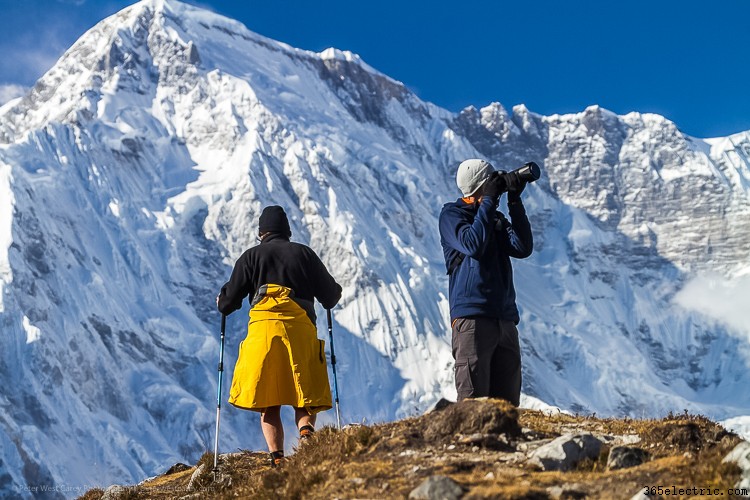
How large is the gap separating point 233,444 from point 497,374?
18306cm

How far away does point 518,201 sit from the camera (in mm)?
11125

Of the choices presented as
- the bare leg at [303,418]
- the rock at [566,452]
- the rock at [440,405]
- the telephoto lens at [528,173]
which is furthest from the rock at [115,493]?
the telephoto lens at [528,173]

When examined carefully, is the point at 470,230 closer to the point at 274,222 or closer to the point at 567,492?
the point at 274,222

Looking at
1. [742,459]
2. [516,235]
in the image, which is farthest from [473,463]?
[516,235]

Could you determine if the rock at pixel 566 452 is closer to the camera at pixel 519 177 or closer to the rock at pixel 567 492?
the rock at pixel 567 492

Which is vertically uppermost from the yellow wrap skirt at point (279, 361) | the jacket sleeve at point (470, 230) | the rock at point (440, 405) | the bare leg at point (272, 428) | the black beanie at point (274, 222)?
the black beanie at point (274, 222)

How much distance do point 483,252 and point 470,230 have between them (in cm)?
24

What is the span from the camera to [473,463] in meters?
8.73

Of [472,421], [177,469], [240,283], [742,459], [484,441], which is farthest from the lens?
[177,469]

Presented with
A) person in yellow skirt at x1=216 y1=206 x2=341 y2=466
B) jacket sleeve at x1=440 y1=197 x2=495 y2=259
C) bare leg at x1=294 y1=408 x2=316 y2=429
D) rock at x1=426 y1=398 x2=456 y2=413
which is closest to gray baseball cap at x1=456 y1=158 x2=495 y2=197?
jacket sleeve at x1=440 y1=197 x2=495 y2=259

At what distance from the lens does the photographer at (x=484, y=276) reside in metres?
10.8

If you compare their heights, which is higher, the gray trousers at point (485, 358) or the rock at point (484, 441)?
the gray trousers at point (485, 358)

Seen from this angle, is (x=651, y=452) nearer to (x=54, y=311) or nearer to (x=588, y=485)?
(x=588, y=485)

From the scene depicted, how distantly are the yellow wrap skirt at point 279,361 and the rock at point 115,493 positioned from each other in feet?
5.37
